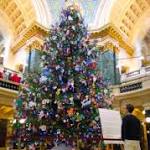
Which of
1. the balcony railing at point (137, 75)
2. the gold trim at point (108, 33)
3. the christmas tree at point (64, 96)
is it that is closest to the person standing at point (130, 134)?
the christmas tree at point (64, 96)

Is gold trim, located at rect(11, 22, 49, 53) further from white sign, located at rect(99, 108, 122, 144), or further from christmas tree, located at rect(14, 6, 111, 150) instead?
white sign, located at rect(99, 108, 122, 144)

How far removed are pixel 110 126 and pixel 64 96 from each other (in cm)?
214

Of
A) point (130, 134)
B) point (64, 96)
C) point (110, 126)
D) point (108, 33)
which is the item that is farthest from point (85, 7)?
point (130, 134)

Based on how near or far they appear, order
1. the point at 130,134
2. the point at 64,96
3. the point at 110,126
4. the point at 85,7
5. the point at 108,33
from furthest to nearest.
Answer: the point at 85,7 → the point at 108,33 → the point at 64,96 → the point at 110,126 → the point at 130,134

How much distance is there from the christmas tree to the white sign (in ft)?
4.86

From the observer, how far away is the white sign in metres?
5.97

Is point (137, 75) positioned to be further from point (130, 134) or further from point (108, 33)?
point (130, 134)

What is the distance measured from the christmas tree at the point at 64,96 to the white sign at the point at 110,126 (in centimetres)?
148

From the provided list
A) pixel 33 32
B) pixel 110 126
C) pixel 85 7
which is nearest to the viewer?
pixel 110 126

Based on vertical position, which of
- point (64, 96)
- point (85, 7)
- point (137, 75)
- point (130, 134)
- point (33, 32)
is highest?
point (85, 7)

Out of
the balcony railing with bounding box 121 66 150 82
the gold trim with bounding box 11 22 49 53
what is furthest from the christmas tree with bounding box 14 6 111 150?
the gold trim with bounding box 11 22 49 53

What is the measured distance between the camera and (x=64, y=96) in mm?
7992

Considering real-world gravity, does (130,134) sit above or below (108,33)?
below

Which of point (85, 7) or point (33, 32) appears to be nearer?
point (33, 32)
